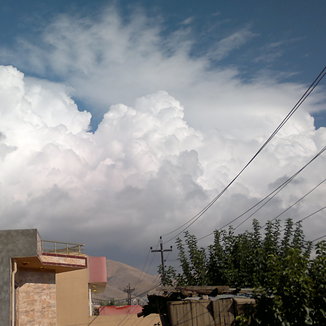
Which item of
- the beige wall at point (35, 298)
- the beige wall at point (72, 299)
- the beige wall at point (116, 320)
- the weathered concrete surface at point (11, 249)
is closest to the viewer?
the weathered concrete surface at point (11, 249)

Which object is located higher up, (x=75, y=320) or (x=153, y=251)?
(x=153, y=251)

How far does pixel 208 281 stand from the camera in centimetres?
2681

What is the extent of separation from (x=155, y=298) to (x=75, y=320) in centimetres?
2243

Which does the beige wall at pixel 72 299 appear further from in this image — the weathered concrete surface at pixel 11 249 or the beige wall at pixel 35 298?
the weathered concrete surface at pixel 11 249

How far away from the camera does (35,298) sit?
27.3 m

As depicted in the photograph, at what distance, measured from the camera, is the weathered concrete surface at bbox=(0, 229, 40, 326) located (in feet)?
71.8

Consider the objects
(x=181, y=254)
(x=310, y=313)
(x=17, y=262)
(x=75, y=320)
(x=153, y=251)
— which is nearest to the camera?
(x=310, y=313)

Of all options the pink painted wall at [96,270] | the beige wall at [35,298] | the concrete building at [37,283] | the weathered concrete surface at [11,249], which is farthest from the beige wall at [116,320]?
the weathered concrete surface at [11,249]

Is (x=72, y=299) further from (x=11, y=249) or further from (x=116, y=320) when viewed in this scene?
(x=11, y=249)

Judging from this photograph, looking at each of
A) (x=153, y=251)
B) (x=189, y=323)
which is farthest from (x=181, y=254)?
(x=153, y=251)

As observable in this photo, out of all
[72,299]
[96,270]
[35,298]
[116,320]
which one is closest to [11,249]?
[35,298]

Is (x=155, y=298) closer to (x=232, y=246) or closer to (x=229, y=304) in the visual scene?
(x=229, y=304)

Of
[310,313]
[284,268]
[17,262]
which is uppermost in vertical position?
[17,262]

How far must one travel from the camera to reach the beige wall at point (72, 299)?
3791 cm
